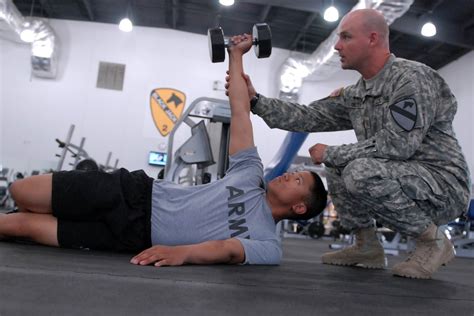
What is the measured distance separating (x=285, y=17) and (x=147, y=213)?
266 inches

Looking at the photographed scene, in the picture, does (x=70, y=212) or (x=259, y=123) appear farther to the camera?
(x=259, y=123)

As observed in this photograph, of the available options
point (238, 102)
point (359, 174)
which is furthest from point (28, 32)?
point (359, 174)

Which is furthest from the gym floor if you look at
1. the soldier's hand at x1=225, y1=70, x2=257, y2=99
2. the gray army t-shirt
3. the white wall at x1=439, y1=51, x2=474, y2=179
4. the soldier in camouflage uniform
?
the white wall at x1=439, y1=51, x2=474, y2=179

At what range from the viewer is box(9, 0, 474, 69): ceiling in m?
6.96

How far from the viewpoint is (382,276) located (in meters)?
1.72

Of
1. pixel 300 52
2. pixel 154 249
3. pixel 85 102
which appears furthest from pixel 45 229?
pixel 300 52

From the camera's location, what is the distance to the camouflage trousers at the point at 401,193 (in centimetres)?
166

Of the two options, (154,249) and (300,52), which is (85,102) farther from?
(154,249)

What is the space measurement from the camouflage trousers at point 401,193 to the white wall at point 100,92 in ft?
22.4

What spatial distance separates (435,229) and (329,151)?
0.49 m

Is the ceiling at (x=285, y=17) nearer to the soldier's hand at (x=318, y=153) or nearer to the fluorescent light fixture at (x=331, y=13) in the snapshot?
the fluorescent light fixture at (x=331, y=13)

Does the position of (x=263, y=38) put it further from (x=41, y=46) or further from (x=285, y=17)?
(x=41, y=46)

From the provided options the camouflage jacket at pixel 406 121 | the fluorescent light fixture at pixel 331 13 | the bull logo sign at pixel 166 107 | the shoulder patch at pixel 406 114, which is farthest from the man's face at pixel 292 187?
the bull logo sign at pixel 166 107

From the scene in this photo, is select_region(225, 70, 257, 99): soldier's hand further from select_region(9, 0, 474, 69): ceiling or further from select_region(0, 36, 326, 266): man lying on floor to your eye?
select_region(9, 0, 474, 69): ceiling
